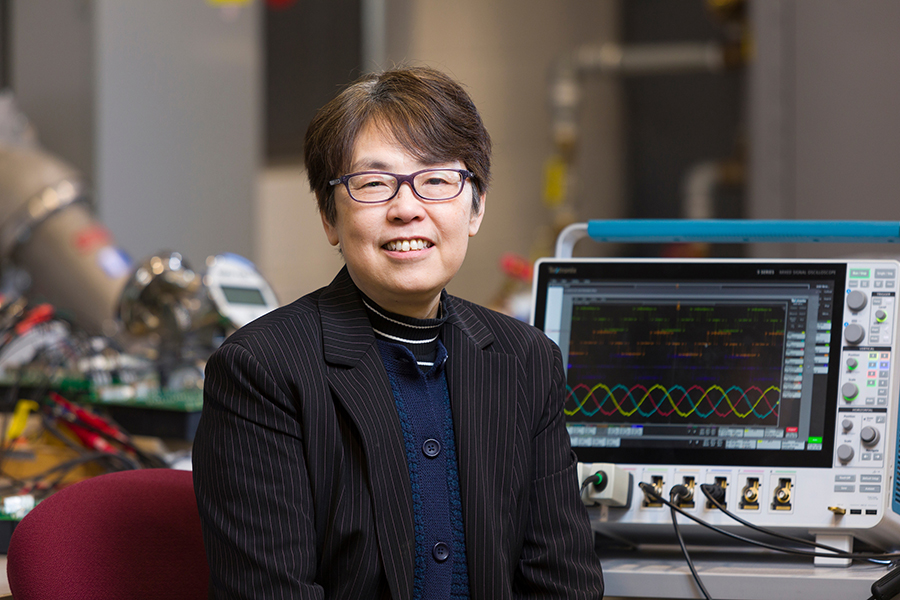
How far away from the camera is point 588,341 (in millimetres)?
1220

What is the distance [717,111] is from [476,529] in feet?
11.3

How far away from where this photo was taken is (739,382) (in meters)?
1.17

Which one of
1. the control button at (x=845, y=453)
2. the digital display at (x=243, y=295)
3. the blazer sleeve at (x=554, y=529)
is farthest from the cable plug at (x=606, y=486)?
the digital display at (x=243, y=295)

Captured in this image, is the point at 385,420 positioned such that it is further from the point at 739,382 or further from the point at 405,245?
the point at 739,382

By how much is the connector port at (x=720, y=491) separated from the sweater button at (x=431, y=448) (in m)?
0.41

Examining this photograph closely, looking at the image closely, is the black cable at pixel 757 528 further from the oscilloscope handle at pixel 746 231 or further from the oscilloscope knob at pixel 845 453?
the oscilloscope handle at pixel 746 231

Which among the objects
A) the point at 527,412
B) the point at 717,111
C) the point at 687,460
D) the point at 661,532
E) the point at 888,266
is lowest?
the point at 661,532

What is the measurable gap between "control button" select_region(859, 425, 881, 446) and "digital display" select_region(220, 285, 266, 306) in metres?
1.19

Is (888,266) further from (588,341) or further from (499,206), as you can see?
(499,206)

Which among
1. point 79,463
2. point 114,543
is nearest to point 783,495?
point 114,543

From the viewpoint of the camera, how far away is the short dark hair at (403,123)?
0.88 meters

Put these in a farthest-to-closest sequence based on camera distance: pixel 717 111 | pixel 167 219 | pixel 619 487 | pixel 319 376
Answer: pixel 717 111, pixel 167 219, pixel 619 487, pixel 319 376

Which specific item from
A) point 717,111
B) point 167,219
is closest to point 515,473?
point 167,219

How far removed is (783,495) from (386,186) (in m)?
0.63
